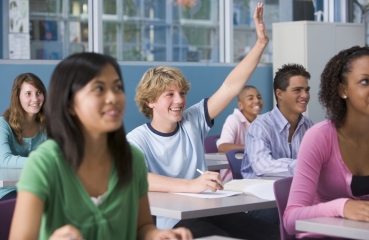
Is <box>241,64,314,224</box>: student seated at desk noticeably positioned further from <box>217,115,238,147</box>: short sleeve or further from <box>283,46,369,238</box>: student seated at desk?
<box>217,115,238,147</box>: short sleeve

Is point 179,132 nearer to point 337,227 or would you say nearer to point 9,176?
point 9,176

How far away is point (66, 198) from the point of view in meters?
1.96

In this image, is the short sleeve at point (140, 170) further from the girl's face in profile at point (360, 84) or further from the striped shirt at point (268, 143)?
the striped shirt at point (268, 143)

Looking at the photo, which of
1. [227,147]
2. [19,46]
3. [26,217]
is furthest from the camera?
[19,46]

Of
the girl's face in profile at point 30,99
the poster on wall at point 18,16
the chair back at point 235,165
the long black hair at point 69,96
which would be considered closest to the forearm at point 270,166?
the chair back at point 235,165

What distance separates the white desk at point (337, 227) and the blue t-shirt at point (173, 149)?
1257 millimetres

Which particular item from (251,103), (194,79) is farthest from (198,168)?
(194,79)

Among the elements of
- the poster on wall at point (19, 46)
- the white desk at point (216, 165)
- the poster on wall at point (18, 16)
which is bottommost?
the white desk at point (216, 165)

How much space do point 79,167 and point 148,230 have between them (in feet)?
1.05

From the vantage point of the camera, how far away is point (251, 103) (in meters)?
6.84

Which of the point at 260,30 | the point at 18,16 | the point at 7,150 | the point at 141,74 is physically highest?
the point at 18,16

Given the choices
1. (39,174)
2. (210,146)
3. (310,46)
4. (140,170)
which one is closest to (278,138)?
(210,146)

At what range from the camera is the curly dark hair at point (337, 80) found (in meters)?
2.83

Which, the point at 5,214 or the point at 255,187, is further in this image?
the point at 255,187
